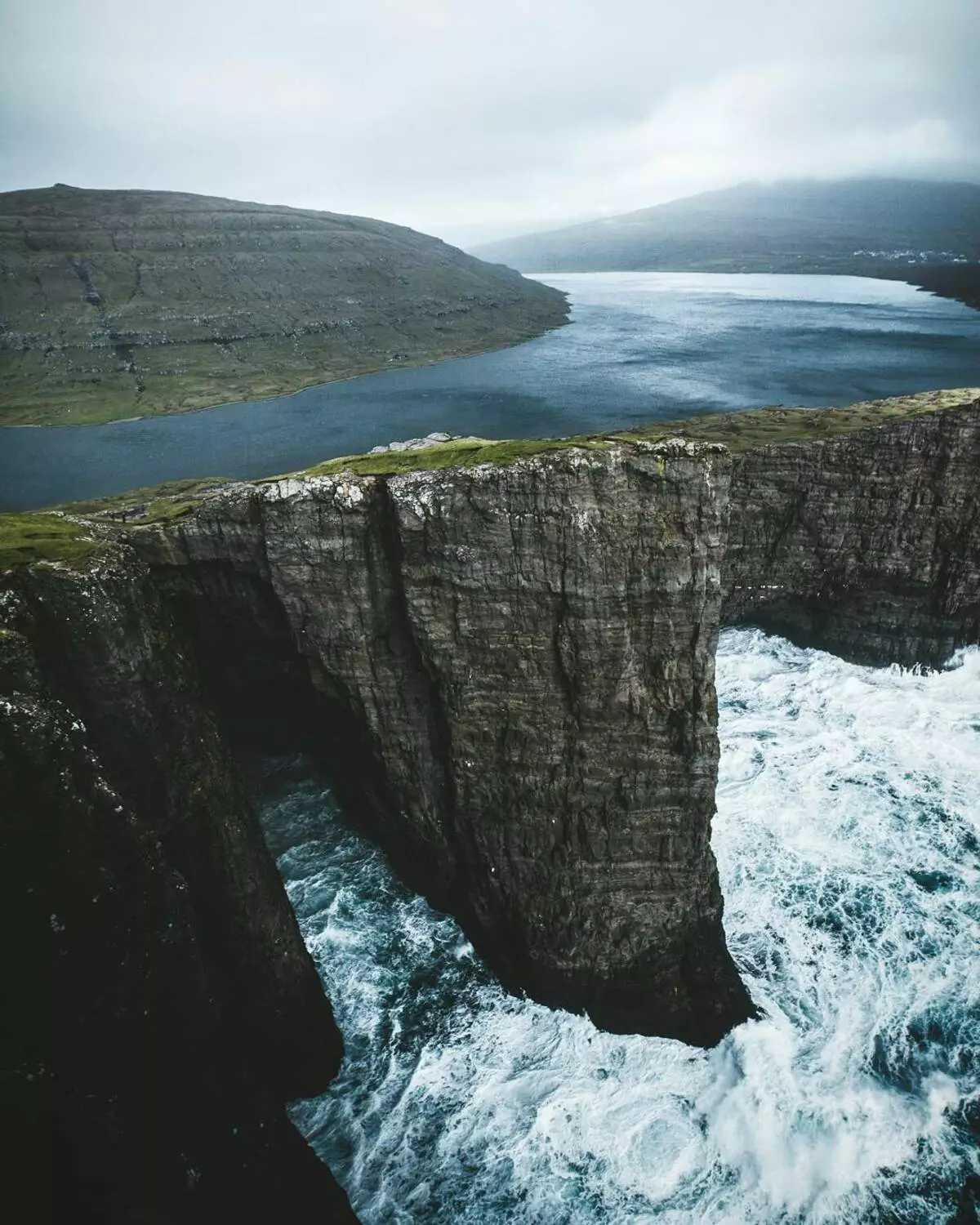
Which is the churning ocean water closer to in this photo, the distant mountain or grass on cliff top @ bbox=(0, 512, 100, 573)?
grass on cliff top @ bbox=(0, 512, 100, 573)

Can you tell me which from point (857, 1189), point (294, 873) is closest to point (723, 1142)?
point (857, 1189)

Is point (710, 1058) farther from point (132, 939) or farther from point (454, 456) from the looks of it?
point (454, 456)

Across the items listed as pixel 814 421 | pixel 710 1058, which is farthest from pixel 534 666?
pixel 814 421

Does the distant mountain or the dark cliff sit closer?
the dark cliff

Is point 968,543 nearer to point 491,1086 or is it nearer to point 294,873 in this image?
point 491,1086

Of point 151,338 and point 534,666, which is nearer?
point 534,666

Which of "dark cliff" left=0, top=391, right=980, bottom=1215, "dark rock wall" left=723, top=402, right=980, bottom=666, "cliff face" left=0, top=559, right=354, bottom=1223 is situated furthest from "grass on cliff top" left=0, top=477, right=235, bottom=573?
"dark rock wall" left=723, top=402, right=980, bottom=666
